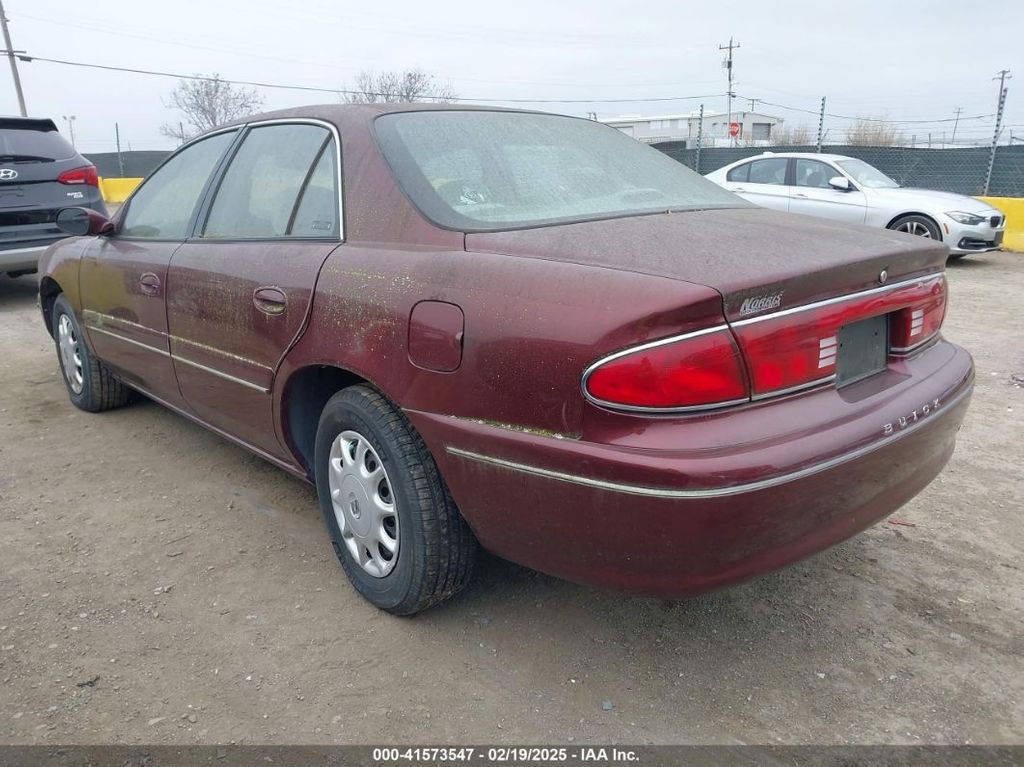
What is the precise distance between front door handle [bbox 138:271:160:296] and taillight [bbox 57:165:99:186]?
4.89m

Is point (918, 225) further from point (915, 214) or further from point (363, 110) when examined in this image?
point (363, 110)

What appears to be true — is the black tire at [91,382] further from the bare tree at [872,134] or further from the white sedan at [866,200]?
the bare tree at [872,134]

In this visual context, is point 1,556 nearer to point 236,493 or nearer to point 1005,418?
point 236,493

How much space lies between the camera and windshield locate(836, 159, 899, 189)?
9.81 m

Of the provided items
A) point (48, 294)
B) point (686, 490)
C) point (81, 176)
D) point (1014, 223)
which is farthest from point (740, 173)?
point (686, 490)

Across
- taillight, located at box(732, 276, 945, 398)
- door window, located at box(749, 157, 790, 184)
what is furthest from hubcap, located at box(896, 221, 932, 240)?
taillight, located at box(732, 276, 945, 398)

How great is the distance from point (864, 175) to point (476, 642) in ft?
31.3

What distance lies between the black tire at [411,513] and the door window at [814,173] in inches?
358

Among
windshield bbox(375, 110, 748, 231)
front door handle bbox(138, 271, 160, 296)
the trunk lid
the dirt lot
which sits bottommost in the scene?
the dirt lot

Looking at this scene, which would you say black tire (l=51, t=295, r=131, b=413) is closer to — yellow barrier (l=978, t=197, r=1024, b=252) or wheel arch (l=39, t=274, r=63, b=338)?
wheel arch (l=39, t=274, r=63, b=338)

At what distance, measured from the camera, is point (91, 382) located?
442 centimetres

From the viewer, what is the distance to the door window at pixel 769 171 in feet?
33.9

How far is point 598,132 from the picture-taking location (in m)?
3.09

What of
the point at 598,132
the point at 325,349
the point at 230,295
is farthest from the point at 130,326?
the point at 598,132
